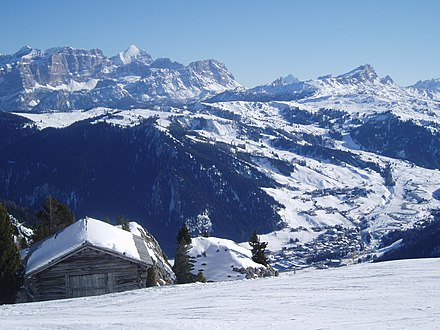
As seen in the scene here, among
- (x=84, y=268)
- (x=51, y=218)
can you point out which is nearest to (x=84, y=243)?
(x=84, y=268)

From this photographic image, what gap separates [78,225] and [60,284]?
494 centimetres

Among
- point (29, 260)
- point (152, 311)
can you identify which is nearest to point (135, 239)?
point (29, 260)

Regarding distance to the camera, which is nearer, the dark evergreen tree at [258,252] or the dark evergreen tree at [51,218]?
the dark evergreen tree at [51,218]

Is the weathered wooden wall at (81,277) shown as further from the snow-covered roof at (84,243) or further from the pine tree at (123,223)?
the pine tree at (123,223)

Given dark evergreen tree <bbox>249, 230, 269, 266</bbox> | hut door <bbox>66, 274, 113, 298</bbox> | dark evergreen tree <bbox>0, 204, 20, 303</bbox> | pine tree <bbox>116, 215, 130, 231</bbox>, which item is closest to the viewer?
dark evergreen tree <bbox>0, 204, 20, 303</bbox>

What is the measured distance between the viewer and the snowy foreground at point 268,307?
59.0 feet

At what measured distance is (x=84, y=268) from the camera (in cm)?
3594

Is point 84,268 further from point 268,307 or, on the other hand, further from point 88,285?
point 268,307

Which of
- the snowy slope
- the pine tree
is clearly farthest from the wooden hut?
the snowy slope

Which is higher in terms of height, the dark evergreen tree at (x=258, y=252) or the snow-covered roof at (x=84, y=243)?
the snow-covered roof at (x=84, y=243)

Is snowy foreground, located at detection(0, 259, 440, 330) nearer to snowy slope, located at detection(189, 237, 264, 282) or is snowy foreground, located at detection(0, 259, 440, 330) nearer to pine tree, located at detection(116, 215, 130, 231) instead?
pine tree, located at detection(116, 215, 130, 231)

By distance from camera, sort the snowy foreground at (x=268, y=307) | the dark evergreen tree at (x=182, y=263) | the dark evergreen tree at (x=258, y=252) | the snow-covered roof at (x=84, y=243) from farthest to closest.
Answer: the dark evergreen tree at (x=258, y=252) → the dark evergreen tree at (x=182, y=263) → the snow-covered roof at (x=84, y=243) → the snowy foreground at (x=268, y=307)

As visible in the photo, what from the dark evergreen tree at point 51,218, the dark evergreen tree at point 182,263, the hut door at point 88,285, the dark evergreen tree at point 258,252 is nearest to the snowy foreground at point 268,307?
the hut door at point 88,285

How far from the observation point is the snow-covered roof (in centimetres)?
3559
